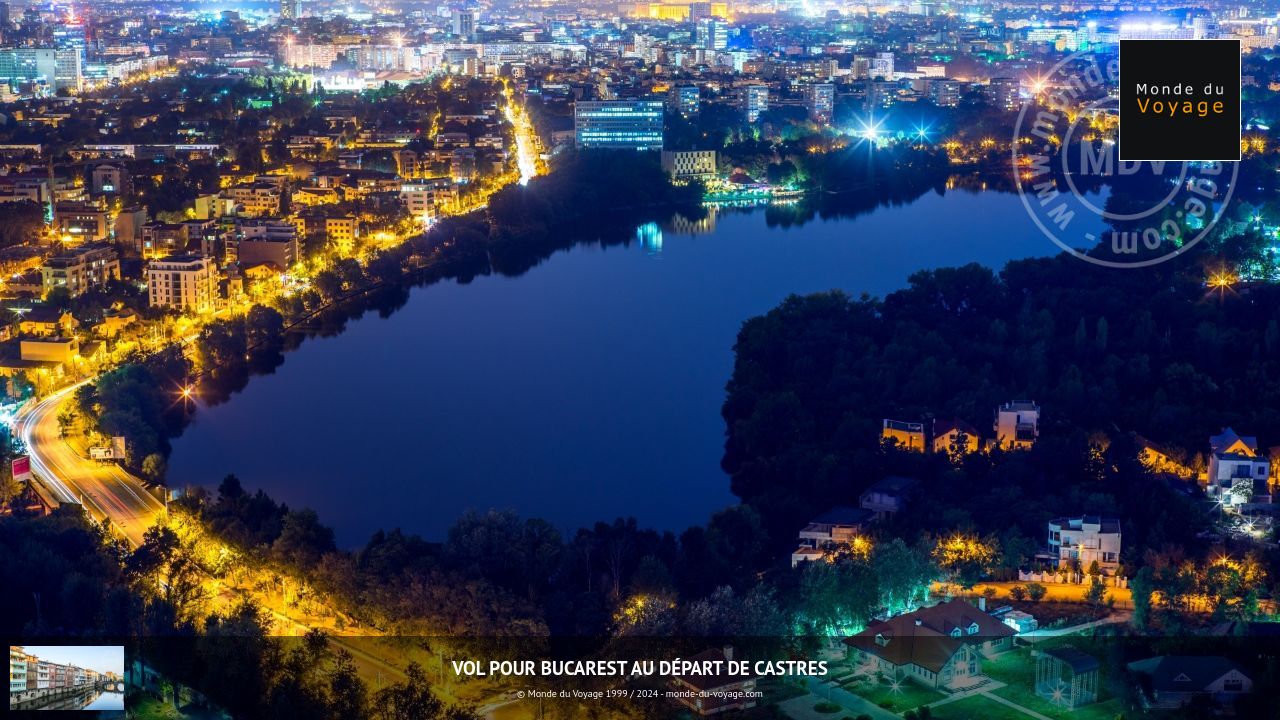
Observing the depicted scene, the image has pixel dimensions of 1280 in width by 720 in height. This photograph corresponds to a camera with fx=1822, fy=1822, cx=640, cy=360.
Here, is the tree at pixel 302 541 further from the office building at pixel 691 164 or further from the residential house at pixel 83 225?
the office building at pixel 691 164

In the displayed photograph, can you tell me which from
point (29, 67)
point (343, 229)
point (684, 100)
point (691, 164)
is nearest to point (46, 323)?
point (343, 229)

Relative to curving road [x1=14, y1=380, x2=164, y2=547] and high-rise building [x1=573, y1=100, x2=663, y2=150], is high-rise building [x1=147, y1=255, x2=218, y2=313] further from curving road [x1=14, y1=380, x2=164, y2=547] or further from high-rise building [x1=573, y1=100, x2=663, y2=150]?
high-rise building [x1=573, y1=100, x2=663, y2=150]

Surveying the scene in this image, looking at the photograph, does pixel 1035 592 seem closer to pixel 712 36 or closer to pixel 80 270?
pixel 80 270

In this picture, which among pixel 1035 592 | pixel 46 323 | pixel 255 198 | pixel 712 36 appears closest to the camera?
pixel 1035 592

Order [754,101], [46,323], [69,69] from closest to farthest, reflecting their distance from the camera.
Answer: [46,323], [754,101], [69,69]

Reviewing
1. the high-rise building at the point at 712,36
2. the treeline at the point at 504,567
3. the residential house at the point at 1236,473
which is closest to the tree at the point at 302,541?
the treeline at the point at 504,567

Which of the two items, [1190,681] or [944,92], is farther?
[944,92]

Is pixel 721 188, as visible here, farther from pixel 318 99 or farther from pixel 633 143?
pixel 318 99

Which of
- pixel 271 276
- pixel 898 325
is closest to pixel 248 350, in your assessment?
pixel 271 276
